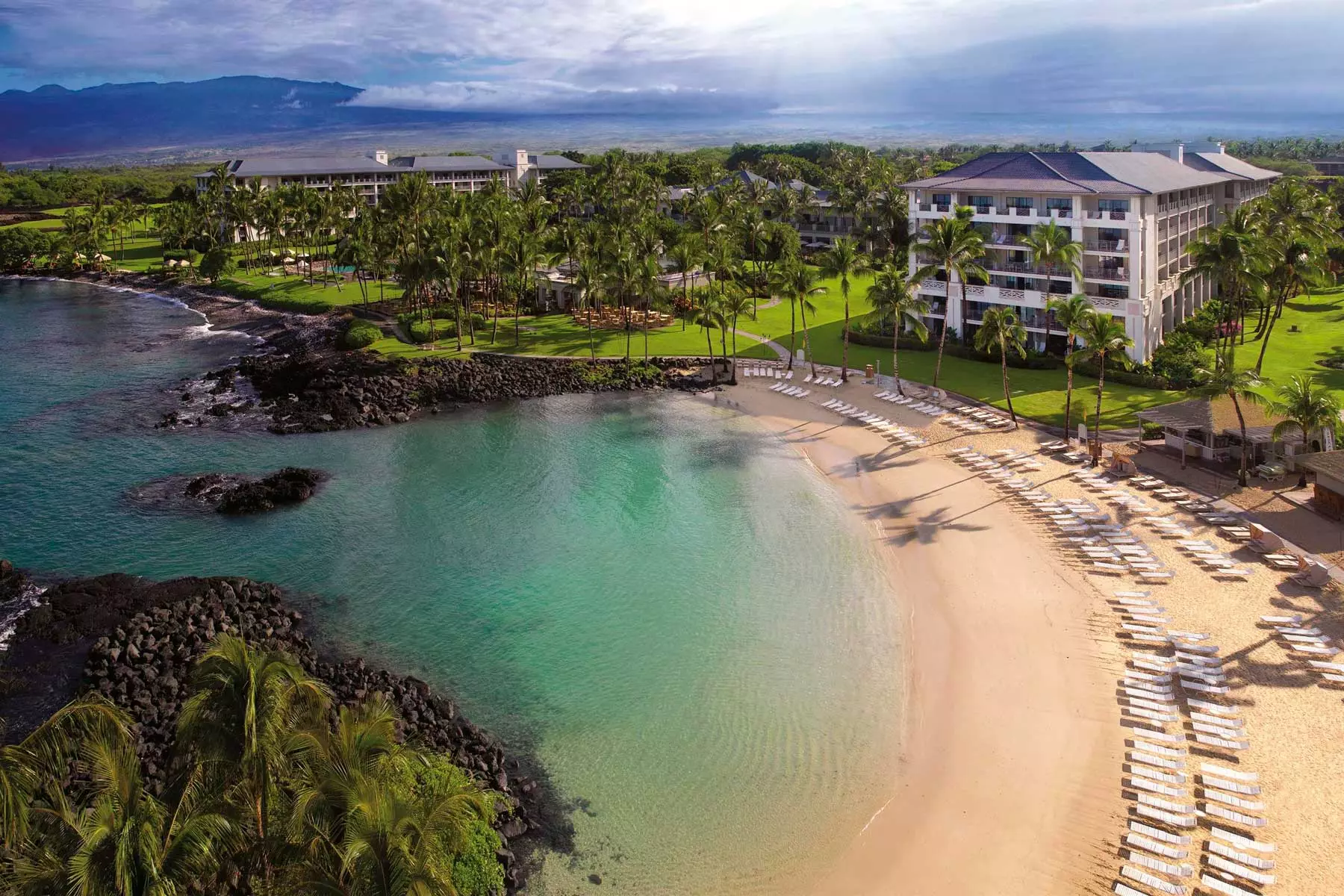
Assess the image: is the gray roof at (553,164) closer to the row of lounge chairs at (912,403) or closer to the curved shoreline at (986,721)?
the row of lounge chairs at (912,403)

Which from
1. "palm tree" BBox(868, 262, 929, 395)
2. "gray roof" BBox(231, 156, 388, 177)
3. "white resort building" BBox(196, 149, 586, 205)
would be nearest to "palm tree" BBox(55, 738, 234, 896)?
"palm tree" BBox(868, 262, 929, 395)

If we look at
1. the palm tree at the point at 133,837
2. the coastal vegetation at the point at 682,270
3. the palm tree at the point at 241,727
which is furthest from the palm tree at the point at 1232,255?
the palm tree at the point at 133,837

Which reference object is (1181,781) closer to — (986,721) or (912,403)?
(986,721)

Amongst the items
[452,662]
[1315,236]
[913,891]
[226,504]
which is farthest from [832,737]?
[1315,236]

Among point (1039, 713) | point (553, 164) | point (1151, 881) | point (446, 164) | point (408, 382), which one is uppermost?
point (553, 164)

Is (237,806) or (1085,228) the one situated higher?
(1085,228)

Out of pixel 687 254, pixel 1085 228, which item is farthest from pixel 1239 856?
pixel 687 254
